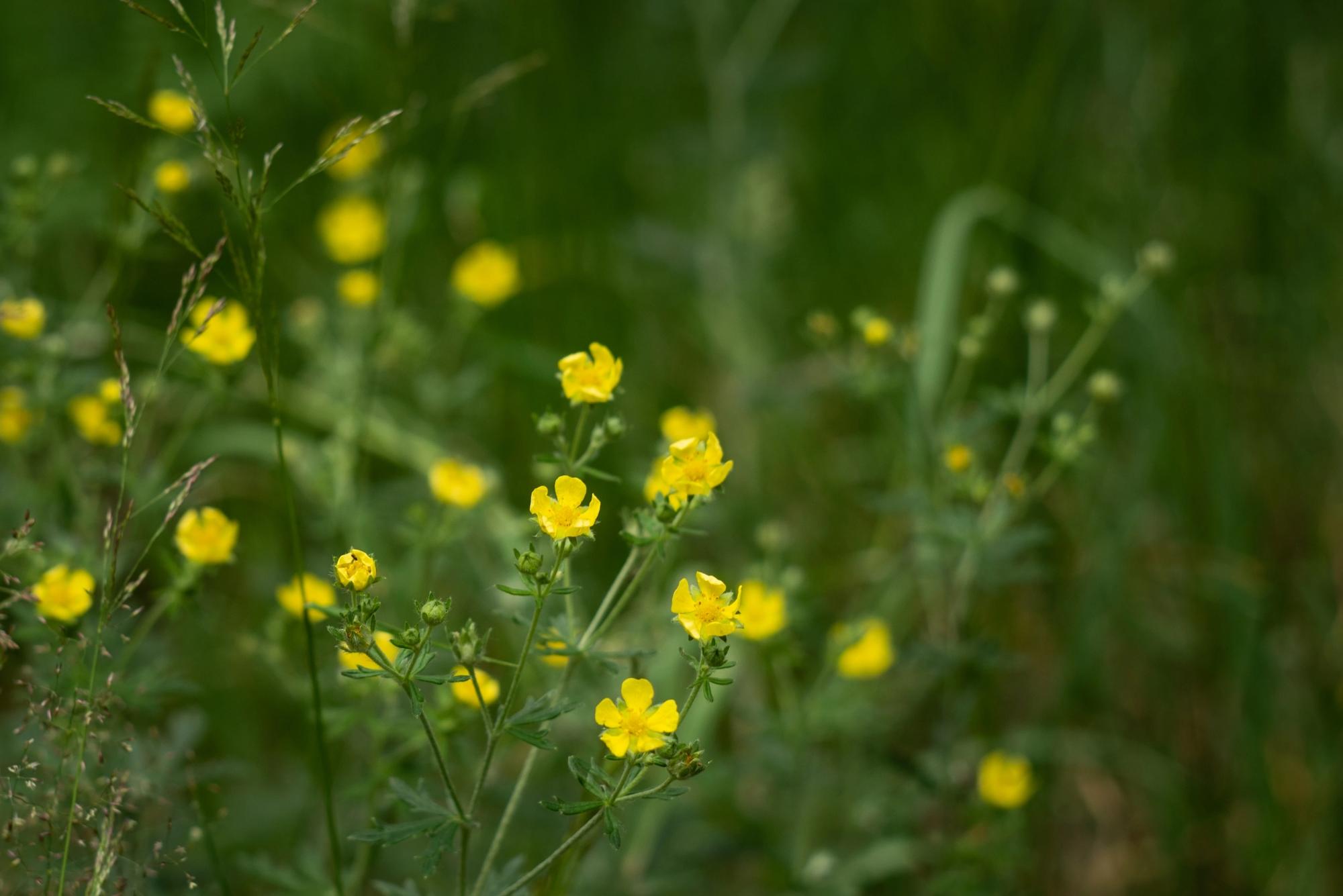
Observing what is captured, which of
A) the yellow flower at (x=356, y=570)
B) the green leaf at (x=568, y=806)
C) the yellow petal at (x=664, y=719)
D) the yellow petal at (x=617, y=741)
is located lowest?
the green leaf at (x=568, y=806)

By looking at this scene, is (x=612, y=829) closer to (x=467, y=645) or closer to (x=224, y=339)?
(x=467, y=645)

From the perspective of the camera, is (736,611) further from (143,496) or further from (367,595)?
(143,496)

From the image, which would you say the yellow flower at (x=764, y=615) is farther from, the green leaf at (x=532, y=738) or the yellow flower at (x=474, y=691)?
the green leaf at (x=532, y=738)

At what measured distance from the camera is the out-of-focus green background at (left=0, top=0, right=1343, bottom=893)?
240cm

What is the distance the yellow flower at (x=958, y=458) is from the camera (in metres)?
2.03

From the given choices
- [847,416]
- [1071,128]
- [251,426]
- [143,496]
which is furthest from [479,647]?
[1071,128]

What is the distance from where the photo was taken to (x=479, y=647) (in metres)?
1.26

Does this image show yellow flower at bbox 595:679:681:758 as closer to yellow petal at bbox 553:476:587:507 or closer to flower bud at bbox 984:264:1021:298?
yellow petal at bbox 553:476:587:507

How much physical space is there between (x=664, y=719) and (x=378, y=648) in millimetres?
324

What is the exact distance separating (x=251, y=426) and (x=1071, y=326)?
2.26 meters

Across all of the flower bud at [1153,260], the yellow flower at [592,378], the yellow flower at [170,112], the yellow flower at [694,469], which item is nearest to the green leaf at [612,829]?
the yellow flower at [694,469]

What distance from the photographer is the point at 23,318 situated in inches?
68.8

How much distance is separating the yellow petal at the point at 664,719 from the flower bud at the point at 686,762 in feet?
0.15

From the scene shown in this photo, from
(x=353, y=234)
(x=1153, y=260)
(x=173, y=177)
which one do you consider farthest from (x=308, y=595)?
(x=1153, y=260)
